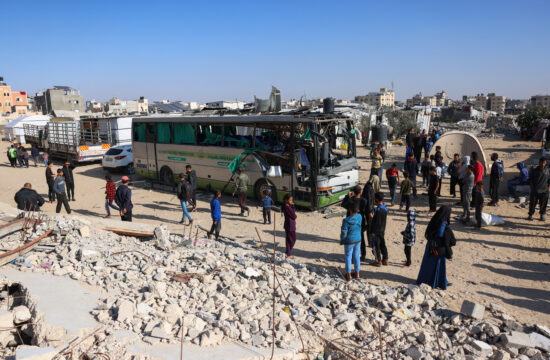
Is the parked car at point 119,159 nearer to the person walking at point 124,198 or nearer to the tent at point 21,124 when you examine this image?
the person walking at point 124,198

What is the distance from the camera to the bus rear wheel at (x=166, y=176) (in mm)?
16375

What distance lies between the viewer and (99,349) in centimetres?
447

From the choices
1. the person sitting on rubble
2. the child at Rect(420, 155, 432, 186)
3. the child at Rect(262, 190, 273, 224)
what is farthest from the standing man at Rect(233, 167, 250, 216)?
the person sitting on rubble

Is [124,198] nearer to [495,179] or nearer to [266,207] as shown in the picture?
[266,207]

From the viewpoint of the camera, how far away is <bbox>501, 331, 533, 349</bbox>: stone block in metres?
5.02

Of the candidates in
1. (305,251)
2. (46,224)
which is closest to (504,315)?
(305,251)

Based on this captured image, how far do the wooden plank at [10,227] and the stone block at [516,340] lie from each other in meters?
9.07

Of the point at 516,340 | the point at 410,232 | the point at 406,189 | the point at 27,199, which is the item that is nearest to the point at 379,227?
the point at 410,232

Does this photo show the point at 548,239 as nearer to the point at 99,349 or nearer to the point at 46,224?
the point at 99,349

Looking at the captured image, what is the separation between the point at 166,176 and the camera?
1659 cm

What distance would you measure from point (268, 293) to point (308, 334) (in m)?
1.32

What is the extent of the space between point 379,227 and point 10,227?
760 centimetres

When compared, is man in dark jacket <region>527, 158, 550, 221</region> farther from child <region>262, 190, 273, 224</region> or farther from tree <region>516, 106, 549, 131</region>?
tree <region>516, 106, 549, 131</region>

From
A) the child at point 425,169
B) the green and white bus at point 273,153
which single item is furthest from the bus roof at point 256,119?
the child at point 425,169
